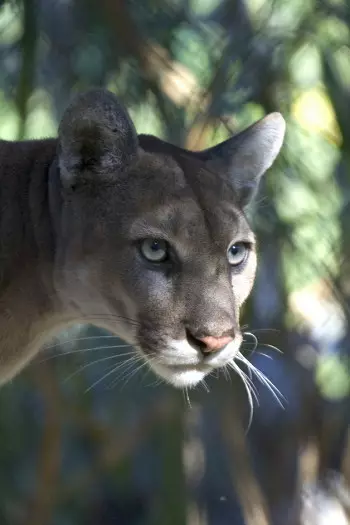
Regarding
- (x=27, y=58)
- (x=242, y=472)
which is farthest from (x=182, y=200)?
(x=242, y=472)

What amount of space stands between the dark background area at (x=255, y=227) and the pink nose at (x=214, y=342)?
2.57 ft

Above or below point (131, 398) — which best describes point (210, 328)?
above

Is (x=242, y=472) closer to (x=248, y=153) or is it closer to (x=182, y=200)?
(x=248, y=153)

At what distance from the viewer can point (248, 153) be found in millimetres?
1742

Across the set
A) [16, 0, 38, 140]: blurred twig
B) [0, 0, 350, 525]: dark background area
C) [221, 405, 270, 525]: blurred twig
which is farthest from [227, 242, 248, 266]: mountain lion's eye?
[221, 405, 270, 525]: blurred twig

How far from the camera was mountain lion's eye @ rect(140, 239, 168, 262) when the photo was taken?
1.51 metres

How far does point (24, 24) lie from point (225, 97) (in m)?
0.48

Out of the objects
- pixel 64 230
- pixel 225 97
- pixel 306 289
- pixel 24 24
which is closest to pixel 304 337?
pixel 306 289

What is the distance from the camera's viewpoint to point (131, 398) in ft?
10.6

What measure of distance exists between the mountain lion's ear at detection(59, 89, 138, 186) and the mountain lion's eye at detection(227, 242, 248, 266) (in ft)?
0.66

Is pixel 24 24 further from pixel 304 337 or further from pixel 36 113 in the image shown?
pixel 304 337

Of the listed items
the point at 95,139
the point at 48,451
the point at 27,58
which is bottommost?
the point at 48,451

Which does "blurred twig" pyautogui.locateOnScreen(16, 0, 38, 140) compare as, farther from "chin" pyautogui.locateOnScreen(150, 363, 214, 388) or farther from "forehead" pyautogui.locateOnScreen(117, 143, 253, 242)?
"chin" pyautogui.locateOnScreen(150, 363, 214, 388)

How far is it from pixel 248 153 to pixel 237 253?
0.21m
